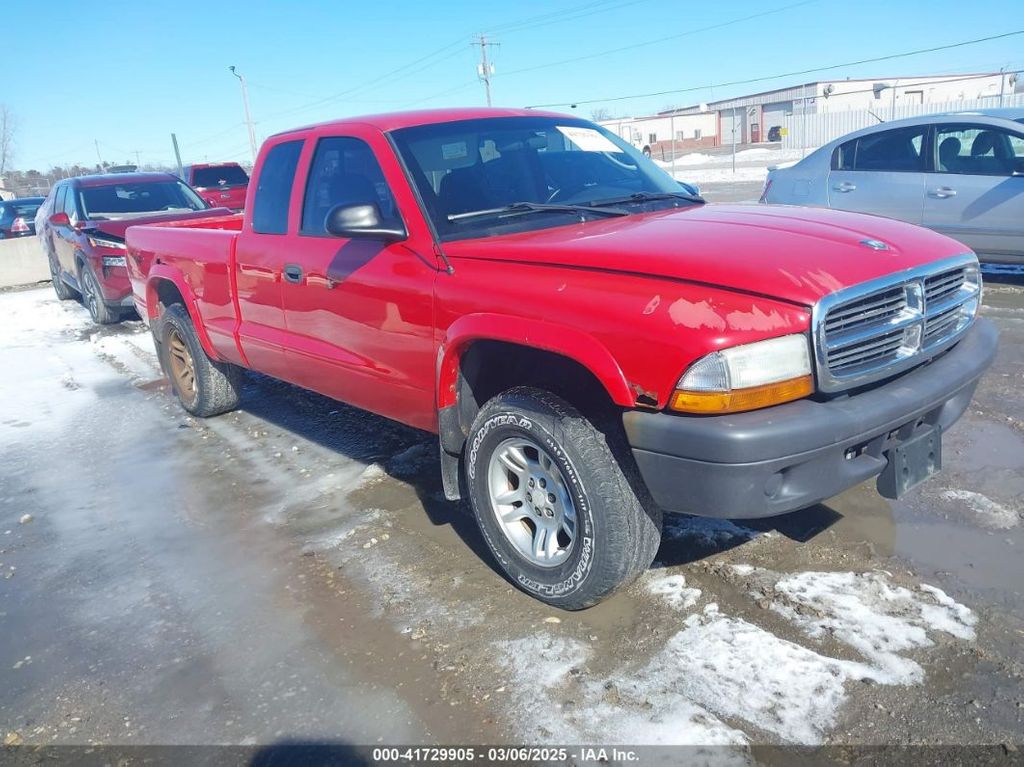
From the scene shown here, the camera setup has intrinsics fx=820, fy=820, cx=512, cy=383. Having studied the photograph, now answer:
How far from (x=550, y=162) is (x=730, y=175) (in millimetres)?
26272

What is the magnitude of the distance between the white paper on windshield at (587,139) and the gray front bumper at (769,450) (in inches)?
80.7

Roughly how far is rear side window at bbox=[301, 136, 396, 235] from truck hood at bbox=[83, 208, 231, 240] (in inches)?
233

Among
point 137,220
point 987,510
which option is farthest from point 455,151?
point 137,220

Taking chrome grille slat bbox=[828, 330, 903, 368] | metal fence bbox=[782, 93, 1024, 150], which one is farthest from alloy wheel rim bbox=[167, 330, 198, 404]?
metal fence bbox=[782, 93, 1024, 150]

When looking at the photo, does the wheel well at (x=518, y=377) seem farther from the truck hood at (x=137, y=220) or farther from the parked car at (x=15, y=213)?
the parked car at (x=15, y=213)

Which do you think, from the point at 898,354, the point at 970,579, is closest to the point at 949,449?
the point at 970,579

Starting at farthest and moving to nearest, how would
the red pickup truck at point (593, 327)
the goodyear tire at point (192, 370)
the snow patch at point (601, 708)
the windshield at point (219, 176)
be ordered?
the windshield at point (219, 176) < the goodyear tire at point (192, 370) < the red pickup truck at point (593, 327) < the snow patch at point (601, 708)

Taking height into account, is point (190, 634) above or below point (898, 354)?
below

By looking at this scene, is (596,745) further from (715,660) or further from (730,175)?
(730,175)

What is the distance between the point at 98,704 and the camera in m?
2.90

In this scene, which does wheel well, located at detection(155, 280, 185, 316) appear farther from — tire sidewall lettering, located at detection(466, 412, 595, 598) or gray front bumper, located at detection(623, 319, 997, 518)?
gray front bumper, located at detection(623, 319, 997, 518)

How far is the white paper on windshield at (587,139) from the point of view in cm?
426

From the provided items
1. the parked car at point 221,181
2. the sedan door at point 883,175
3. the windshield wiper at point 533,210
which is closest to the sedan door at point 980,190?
the sedan door at point 883,175

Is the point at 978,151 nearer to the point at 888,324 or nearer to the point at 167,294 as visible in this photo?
the point at 888,324
